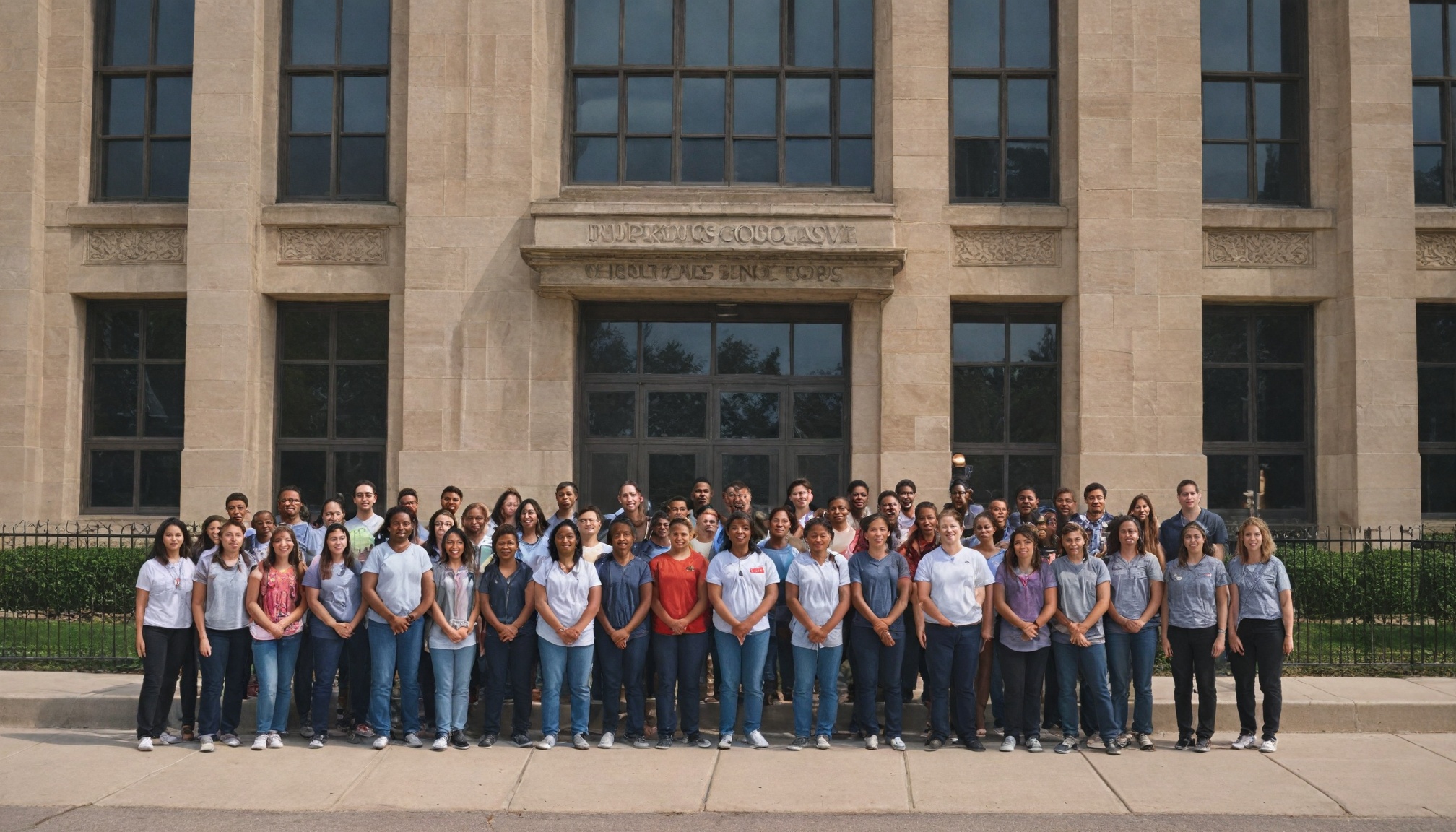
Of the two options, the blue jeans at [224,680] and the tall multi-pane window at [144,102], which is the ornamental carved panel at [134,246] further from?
the blue jeans at [224,680]

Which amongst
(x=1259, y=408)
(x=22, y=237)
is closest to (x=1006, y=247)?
(x=1259, y=408)

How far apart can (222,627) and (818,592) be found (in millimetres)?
4946

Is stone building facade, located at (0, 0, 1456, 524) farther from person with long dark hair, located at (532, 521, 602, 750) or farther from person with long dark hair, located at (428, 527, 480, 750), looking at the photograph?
person with long dark hair, located at (532, 521, 602, 750)

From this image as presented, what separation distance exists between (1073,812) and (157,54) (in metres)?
17.9

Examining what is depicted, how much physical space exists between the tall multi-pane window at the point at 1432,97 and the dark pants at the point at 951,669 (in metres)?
13.8

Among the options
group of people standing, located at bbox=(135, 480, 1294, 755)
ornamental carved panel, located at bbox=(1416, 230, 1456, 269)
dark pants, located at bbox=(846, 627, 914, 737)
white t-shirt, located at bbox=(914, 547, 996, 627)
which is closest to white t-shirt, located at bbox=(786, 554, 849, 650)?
group of people standing, located at bbox=(135, 480, 1294, 755)

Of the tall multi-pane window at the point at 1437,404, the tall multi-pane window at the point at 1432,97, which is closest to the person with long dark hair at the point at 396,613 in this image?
the tall multi-pane window at the point at 1437,404

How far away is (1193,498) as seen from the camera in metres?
11.3

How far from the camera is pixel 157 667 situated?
33.4 feet

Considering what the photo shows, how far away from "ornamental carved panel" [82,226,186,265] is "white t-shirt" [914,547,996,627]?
1380cm

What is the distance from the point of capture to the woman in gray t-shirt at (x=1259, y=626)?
10.2m

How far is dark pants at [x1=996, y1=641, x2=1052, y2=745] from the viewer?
10.2 metres

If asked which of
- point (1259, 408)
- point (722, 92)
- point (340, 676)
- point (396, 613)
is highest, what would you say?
point (722, 92)

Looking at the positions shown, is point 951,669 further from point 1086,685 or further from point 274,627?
point 274,627
